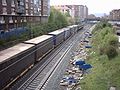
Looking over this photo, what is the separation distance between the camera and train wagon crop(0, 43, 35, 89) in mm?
17108

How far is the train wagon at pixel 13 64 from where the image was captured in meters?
17.1

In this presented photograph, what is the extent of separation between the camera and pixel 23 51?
21.9 meters

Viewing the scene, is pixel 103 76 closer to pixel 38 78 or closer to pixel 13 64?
pixel 38 78

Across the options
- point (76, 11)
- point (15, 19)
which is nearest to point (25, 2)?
point (15, 19)

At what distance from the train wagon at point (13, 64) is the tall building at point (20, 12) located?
27734mm

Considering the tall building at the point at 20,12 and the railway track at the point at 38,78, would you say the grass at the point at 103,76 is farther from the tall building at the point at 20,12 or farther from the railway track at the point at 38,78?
the tall building at the point at 20,12

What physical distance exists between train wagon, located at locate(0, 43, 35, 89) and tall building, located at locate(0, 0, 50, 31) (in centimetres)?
2773

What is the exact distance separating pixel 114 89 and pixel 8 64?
802cm

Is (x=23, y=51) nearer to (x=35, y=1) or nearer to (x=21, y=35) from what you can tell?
(x=21, y=35)

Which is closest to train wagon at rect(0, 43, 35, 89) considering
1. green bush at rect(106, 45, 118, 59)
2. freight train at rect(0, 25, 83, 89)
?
freight train at rect(0, 25, 83, 89)

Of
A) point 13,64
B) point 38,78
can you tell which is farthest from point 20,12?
point 13,64

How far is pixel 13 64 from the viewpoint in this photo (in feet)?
62.1

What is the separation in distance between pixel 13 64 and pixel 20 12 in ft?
138

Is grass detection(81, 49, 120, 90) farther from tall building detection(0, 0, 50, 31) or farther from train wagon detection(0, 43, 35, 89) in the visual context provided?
tall building detection(0, 0, 50, 31)
